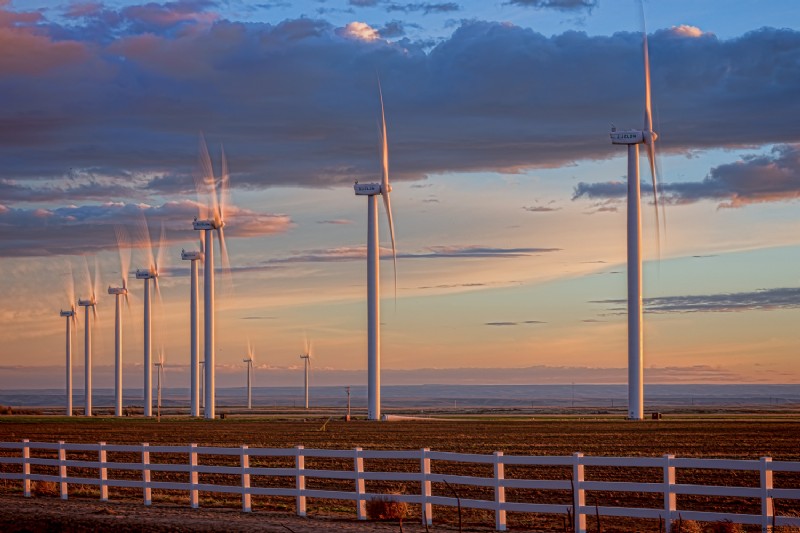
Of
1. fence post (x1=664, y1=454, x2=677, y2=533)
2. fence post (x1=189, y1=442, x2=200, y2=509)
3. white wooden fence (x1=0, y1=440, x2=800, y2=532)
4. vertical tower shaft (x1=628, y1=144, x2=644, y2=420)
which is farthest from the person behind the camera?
vertical tower shaft (x1=628, y1=144, x2=644, y2=420)

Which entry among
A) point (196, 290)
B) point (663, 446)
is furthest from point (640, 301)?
point (196, 290)

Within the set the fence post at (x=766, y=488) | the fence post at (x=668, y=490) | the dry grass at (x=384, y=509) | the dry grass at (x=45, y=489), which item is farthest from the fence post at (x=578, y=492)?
the dry grass at (x=45, y=489)

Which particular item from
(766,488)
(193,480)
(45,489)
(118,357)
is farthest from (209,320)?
(766,488)

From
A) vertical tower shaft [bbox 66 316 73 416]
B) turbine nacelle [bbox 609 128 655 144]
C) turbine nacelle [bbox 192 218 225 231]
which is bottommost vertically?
vertical tower shaft [bbox 66 316 73 416]

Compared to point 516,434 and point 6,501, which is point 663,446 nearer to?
point 516,434

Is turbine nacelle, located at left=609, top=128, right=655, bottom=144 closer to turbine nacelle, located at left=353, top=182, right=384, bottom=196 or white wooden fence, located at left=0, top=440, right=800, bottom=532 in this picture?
turbine nacelle, located at left=353, top=182, right=384, bottom=196

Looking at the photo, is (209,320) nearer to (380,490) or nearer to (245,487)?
(380,490)

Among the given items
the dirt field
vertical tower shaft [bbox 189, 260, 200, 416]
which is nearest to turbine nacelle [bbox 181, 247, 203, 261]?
vertical tower shaft [bbox 189, 260, 200, 416]

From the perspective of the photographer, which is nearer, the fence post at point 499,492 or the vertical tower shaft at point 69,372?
the fence post at point 499,492

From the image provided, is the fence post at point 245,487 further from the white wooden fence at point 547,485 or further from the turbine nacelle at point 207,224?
the turbine nacelle at point 207,224

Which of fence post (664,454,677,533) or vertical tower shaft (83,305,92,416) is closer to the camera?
fence post (664,454,677,533)

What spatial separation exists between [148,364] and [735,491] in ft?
476

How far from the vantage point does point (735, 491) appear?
23031 mm

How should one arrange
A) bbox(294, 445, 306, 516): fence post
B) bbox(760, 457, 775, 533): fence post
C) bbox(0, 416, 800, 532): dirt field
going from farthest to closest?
bbox(294, 445, 306, 516): fence post → bbox(0, 416, 800, 532): dirt field → bbox(760, 457, 775, 533): fence post
